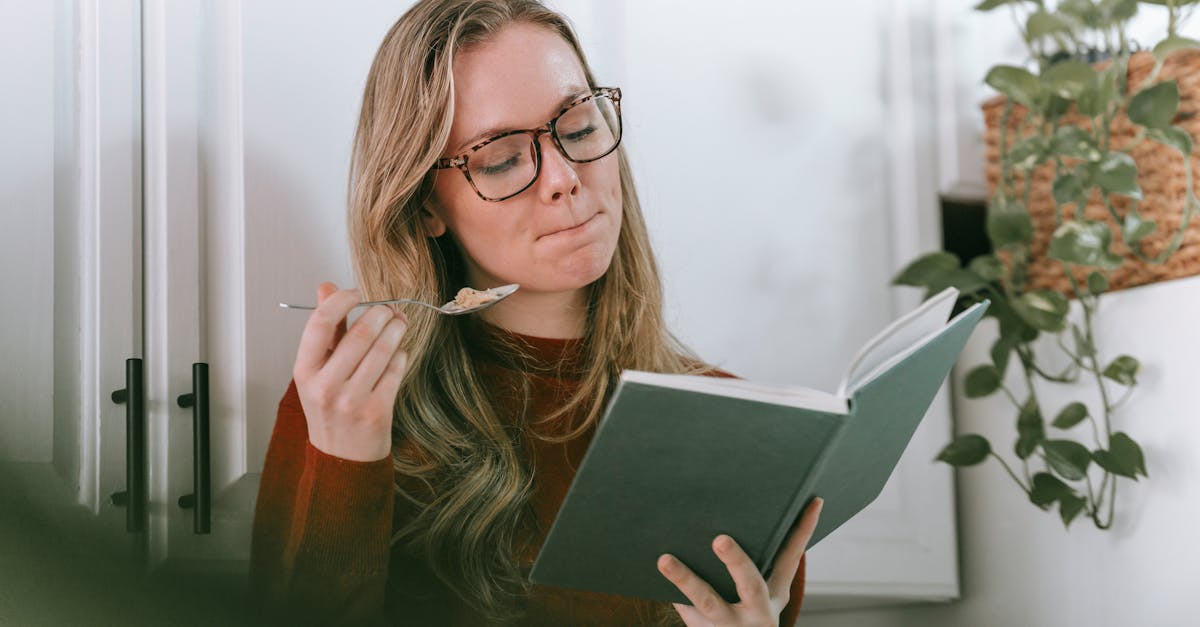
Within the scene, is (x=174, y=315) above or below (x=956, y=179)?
below

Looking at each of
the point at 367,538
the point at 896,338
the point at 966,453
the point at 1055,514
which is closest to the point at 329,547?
the point at 367,538

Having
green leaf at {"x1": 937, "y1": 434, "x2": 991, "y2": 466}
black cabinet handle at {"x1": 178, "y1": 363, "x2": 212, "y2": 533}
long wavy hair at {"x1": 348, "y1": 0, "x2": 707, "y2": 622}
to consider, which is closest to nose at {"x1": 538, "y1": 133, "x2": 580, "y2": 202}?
long wavy hair at {"x1": 348, "y1": 0, "x2": 707, "y2": 622}

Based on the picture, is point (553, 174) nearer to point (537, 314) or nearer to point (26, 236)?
point (537, 314)

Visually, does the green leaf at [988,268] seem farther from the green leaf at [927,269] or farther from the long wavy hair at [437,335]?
the long wavy hair at [437,335]

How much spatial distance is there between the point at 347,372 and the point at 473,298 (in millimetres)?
199

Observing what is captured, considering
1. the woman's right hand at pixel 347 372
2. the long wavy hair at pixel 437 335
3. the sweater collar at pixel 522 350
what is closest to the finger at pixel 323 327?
the woman's right hand at pixel 347 372

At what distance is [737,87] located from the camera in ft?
5.12

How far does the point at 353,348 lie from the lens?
0.90m

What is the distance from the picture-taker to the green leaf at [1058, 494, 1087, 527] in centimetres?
146

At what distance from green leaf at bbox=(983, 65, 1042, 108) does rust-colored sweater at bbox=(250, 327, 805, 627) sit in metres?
0.75

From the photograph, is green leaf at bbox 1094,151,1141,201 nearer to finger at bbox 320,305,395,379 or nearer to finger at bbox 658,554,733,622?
finger at bbox 658,554,733,622

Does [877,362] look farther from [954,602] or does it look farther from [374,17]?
[954,602]

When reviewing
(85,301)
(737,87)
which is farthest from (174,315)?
(737,87)

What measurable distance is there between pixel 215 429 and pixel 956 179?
3.69ft
